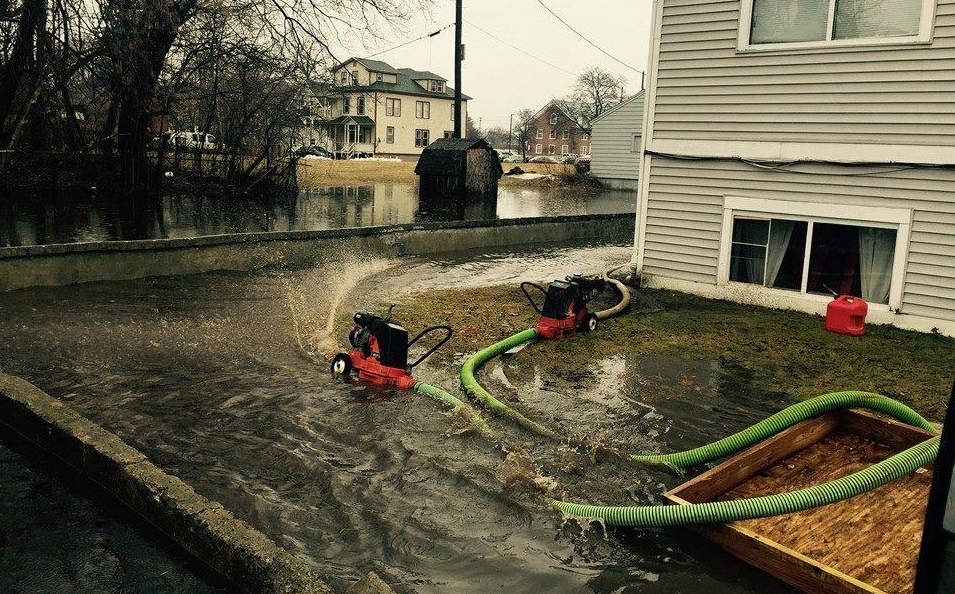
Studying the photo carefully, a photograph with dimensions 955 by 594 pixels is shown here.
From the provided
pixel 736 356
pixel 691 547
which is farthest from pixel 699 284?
pixel 691 547

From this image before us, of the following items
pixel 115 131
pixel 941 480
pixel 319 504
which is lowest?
pixel 319 504

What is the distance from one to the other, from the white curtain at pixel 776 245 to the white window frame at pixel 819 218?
0.38 ft

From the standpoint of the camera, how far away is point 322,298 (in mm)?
12062

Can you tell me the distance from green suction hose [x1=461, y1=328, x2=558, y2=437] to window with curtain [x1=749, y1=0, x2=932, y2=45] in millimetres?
5894

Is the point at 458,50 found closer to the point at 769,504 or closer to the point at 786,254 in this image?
the point at 786,254

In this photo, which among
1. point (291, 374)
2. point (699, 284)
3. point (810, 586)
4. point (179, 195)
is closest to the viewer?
point (810, 586)

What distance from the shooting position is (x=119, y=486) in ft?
16.7

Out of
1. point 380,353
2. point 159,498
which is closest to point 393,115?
point 380,353

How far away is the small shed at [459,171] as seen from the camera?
32.5 metres

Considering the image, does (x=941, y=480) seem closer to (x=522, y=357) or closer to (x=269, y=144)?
(x=522, y=357)

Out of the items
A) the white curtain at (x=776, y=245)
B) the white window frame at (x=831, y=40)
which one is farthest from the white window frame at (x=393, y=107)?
the white curtain at (x=776, y=245)

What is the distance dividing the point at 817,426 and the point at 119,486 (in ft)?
17.7

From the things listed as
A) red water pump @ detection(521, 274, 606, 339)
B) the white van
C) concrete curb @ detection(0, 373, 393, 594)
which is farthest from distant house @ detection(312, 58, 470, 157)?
→ concrete curb @ detection(0, 373, 393, 594)

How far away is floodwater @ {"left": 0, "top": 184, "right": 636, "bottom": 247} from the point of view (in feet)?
53.8
